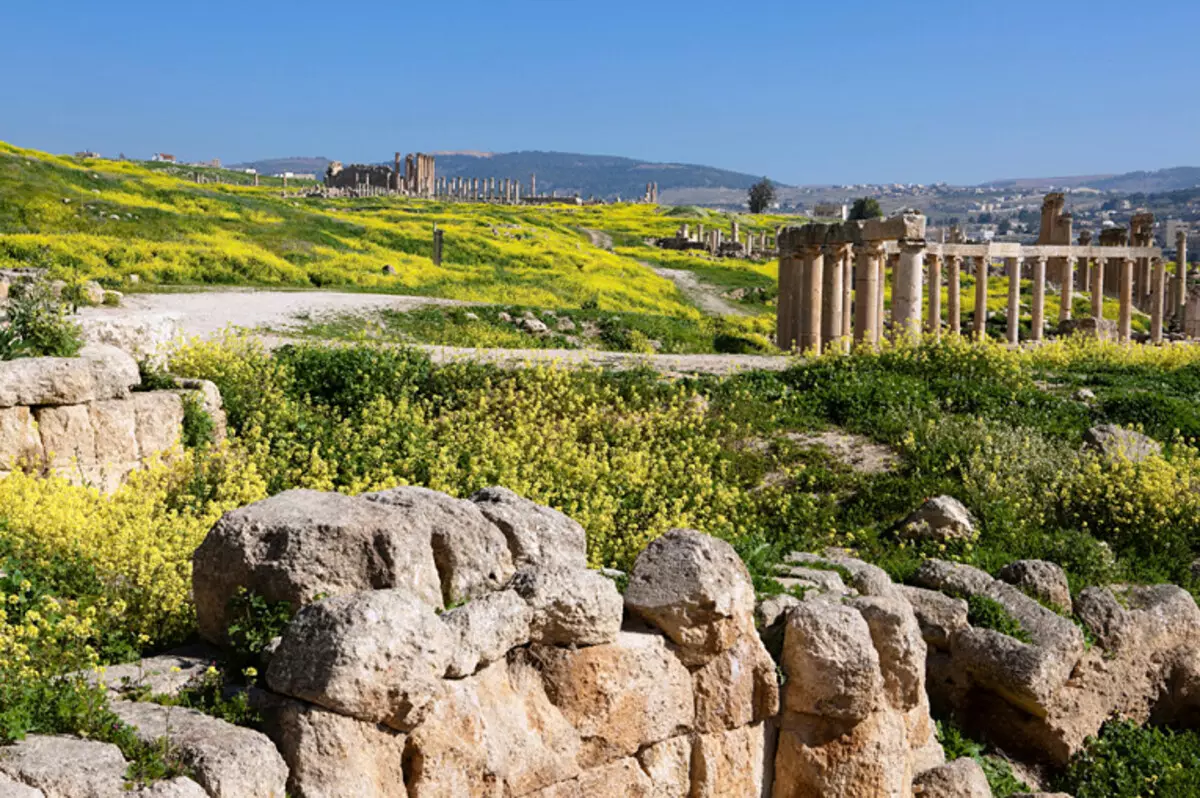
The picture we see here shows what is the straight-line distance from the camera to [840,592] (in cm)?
991

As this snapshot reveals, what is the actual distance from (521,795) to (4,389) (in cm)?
657

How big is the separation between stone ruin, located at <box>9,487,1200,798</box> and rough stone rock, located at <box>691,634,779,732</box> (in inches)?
0.6

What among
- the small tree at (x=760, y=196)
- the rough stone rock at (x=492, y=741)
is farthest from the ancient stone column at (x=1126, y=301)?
the small tree at (x=760, y=196)

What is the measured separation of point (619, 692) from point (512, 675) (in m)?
0.71

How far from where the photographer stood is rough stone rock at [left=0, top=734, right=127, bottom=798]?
200 inches

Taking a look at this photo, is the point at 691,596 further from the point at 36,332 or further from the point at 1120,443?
the point at 1120,443

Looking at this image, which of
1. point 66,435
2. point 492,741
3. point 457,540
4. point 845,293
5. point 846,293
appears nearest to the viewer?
point 492,741

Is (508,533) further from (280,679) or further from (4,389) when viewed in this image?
(4,389)

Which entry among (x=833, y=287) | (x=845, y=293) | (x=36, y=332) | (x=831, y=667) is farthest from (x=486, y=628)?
(x=845, y=293)

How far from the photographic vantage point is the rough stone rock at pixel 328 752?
5.84 m

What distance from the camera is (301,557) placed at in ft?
22.0

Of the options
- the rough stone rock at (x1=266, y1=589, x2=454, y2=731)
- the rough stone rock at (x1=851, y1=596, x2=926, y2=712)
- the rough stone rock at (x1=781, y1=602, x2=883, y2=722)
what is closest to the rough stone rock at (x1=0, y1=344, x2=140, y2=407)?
the rough stone rock at (x1=266, y1=589, x2=454, y2=731)

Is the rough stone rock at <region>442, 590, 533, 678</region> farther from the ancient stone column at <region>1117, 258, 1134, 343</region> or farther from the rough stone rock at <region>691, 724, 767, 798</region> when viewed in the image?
the ancient stone column at <region>1117, 258, 1134, 343</region>

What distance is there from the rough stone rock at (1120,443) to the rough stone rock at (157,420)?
11318 mm
